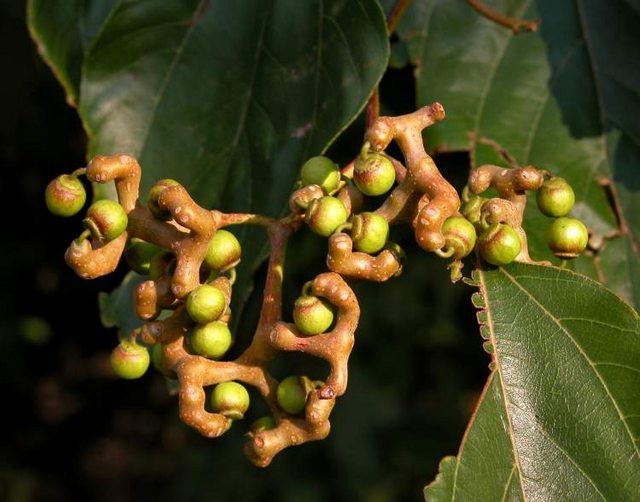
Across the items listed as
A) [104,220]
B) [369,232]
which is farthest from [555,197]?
[104,220]

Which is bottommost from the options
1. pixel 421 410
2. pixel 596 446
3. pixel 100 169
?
pixel 421 410

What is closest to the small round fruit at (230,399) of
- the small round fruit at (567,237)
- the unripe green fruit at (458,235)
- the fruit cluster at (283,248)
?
the fruit cluster at (283,248)

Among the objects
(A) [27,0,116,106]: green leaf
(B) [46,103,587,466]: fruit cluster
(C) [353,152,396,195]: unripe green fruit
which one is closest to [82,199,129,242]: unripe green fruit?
(B) [46,103,587,466]: fruit cluster

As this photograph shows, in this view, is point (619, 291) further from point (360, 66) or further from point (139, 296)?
point (139, 296)

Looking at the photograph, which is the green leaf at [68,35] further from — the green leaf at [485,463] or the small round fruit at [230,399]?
the green leaf at [485,463]

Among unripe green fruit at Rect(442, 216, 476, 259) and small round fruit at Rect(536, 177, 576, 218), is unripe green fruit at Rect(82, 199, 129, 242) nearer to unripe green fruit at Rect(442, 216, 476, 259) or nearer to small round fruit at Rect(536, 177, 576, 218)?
unripe green fruit at Rect(442, 216, 476, 259)

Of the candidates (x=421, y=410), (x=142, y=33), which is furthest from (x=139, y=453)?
(x=142, y=33)
